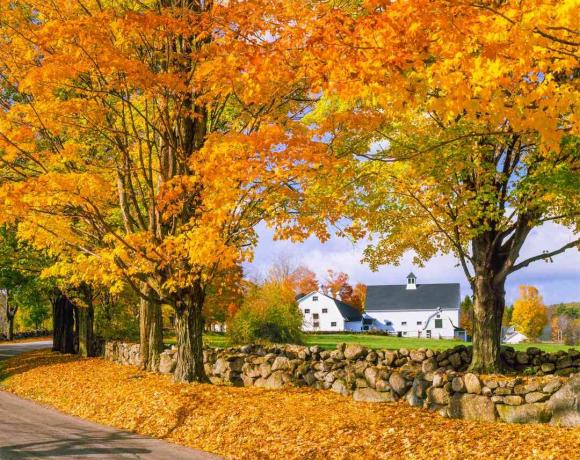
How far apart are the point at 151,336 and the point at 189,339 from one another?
5913 millimetres

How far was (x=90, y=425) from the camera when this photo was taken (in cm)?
1273

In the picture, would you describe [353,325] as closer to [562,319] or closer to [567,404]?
[562,319]

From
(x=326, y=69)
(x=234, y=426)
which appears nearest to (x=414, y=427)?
(x=234, y=426)

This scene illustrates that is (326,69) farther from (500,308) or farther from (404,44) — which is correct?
(500,308)

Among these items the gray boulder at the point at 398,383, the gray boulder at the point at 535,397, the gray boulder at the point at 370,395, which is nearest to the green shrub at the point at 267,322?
the gray boulder at the point at 370,395

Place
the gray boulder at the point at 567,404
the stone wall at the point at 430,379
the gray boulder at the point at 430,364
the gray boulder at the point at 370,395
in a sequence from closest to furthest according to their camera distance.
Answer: the gray boulder at the point at 567,404 < the stone wall at the point at 430,379 < the gray boulder at the point at 370,395 < the gray boulder at the point at 430,364

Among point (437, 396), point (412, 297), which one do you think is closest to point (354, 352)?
point (437, 396)

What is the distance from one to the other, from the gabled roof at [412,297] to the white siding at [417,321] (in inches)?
27.9

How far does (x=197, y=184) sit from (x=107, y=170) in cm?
404

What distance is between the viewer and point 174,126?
1603cm

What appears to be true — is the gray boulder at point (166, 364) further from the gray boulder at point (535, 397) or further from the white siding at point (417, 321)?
the white siding at point (417, 321)

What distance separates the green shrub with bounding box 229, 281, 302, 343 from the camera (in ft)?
105

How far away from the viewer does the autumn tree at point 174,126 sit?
12016 millimetres

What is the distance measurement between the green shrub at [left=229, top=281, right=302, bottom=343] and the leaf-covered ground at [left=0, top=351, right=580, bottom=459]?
1520 cm
